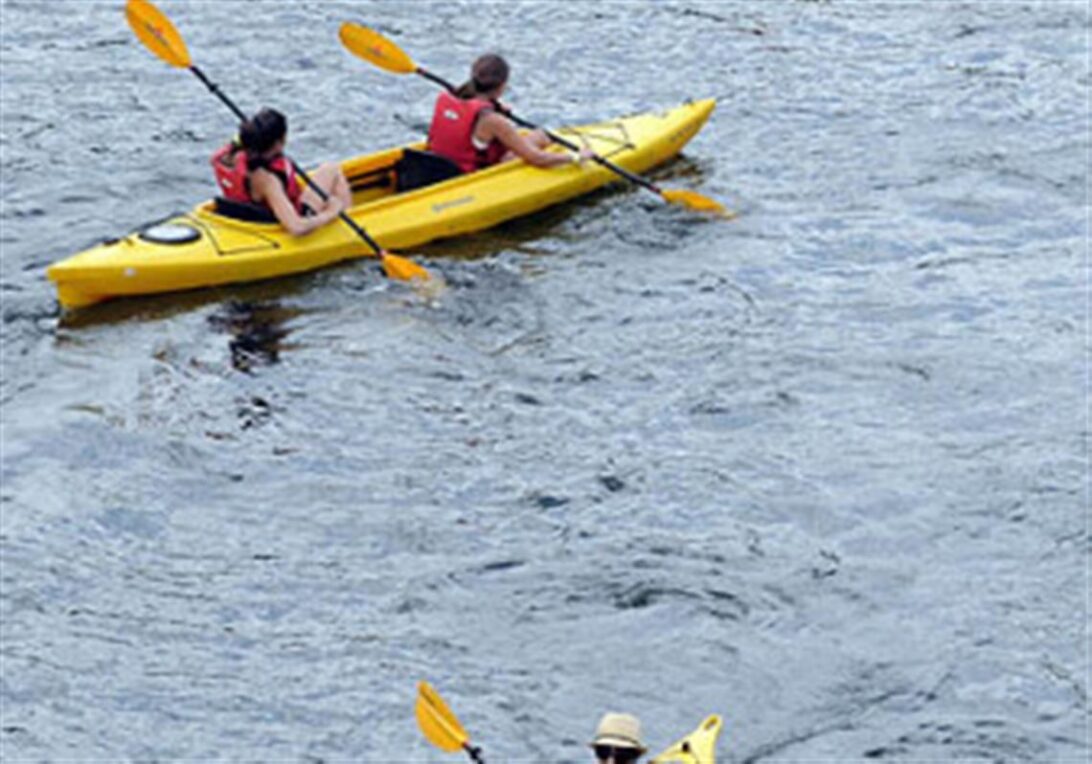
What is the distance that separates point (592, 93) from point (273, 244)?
15.0 feet

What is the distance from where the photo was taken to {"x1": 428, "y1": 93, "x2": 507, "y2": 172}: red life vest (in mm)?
13336

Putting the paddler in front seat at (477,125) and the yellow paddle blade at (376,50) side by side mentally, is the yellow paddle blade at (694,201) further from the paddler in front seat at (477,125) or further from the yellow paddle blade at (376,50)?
the yellow paddle blade at (376,50)

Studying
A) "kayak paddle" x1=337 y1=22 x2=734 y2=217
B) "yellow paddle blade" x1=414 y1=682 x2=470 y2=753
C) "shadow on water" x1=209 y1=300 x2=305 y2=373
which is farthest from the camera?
"kayak paddle" x1=337 y1=22 x2=734 y2=217

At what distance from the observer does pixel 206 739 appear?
8.91 meters

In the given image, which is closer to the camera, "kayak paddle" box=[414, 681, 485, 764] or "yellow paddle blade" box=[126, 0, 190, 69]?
"kayak paddle" box=[414, 681, 485, 764]

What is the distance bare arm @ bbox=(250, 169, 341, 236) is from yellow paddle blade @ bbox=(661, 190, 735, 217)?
7.56 ft

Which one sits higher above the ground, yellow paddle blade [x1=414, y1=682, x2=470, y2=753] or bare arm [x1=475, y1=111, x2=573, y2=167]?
bare arm [x1=475, y1=111, x2=573, y2=167]

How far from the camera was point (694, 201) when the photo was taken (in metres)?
14.1

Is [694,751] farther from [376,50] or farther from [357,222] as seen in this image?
[376,50]

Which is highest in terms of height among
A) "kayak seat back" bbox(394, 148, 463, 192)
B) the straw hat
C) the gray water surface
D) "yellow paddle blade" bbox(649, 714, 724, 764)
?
"kayak seat back" bbox(394, 148, 463, 192)

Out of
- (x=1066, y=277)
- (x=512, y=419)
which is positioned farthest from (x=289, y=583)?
(x=1066, y=277)

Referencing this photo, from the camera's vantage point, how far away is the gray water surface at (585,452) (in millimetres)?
9250

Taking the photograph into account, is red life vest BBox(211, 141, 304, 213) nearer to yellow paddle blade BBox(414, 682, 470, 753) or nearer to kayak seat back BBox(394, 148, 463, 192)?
kayak seat back BBox(394, 148, 463, 192)

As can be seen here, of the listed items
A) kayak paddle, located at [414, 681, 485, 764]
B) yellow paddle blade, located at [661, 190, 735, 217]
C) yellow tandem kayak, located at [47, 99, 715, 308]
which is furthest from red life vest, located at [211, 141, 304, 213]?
kayak paddle, located at [414, 681, 485, 764]
